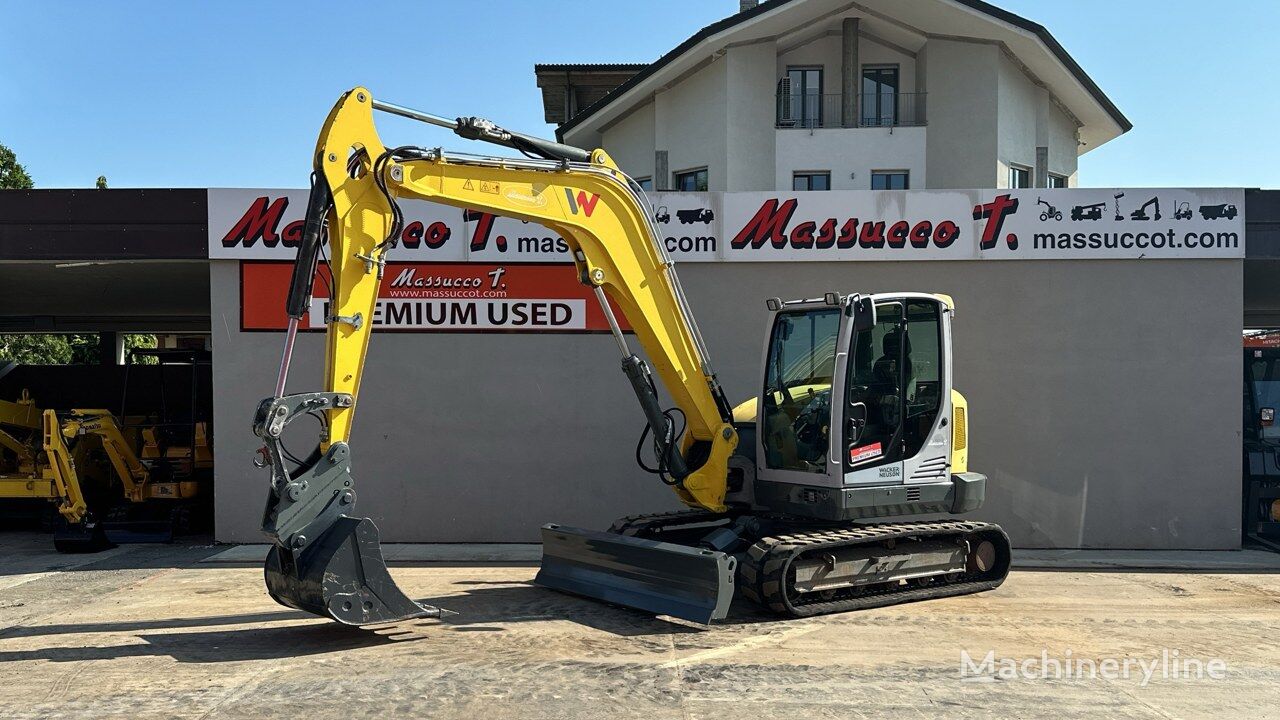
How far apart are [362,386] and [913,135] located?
57.2ft

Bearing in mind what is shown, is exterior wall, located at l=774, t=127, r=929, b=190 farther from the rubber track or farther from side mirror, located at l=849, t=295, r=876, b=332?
side mirror, located at l=849, t=295, r=876, b=332

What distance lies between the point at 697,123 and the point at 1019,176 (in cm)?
871

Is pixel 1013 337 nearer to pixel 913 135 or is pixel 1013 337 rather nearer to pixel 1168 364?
pixel 1168 364

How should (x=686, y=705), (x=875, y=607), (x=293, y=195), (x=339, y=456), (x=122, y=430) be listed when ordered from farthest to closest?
(x=122, y=430), (x=293, y=195), (x=875, y=607), (x=339, y=456), (x=686, y=705)

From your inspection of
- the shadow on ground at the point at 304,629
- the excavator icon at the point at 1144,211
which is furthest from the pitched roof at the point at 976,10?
the shadow on ground at the point at 304,629

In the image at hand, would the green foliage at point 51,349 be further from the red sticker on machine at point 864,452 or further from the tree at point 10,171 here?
the red sticker on machine at point 864,452

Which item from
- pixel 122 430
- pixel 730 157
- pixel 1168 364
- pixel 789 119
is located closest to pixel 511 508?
pixel 122 430

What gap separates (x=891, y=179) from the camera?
81.4ft

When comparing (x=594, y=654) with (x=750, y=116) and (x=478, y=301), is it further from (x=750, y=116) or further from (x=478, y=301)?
(x=750, y=116)

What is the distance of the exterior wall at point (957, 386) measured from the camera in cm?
1192

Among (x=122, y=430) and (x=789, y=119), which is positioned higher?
(x=789, y=119)

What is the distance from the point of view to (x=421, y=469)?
12.0 metres

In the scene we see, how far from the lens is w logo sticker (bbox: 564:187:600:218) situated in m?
8.45

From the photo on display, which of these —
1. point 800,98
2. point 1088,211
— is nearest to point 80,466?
A: point 1088,211
